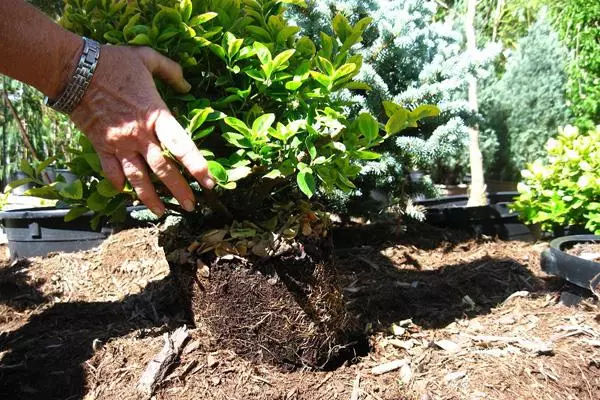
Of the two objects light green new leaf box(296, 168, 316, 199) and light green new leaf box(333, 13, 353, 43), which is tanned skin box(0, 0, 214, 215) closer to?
light green new leaf box(296, 168, 316, 199)

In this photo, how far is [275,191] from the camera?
1.91 m

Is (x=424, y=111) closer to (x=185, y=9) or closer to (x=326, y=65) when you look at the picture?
(x=326, y=65)

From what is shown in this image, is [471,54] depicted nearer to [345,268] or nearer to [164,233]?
[345,268]

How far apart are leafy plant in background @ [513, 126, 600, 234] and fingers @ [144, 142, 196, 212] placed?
7.95 feet

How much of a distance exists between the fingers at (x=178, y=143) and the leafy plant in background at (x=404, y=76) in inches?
77.2

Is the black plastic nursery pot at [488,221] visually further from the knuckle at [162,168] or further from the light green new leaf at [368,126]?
the knuckle at [162,168]

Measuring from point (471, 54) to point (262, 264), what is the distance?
8.23ft

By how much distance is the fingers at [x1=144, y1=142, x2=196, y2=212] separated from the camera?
139cm

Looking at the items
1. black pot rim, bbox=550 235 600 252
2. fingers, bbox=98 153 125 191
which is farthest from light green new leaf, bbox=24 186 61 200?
black pot rim, bbox=550 235 600 252

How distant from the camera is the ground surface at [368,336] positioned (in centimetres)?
170

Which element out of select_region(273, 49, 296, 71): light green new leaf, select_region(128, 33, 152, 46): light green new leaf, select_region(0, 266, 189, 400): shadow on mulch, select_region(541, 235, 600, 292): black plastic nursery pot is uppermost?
select_region(128, 33, 152, 46): light green new leaf

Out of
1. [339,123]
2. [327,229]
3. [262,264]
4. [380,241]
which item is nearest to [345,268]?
[380,241]

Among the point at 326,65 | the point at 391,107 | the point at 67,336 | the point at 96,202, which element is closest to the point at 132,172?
the point at 96,202

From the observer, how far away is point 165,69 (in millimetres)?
1516
